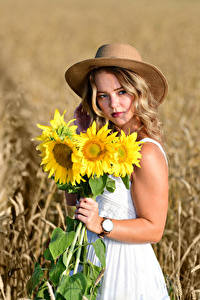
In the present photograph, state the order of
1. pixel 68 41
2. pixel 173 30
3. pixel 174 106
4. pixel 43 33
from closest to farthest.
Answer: pixel 174 106, pixel 68 41, pixel 43 33, pixel 173 30

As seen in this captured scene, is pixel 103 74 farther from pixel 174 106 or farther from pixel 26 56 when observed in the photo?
pixel 26 56

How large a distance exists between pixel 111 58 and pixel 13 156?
1902 mm

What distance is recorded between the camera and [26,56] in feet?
33.3

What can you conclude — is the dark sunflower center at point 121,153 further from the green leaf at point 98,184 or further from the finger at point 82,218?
the finger at point 82,218

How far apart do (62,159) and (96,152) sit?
4.2 inches

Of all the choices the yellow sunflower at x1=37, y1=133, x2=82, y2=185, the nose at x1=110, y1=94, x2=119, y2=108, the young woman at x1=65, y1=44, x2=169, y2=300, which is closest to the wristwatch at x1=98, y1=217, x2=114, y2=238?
the young woman at x1=65, y1=44, x2=169, y2=300

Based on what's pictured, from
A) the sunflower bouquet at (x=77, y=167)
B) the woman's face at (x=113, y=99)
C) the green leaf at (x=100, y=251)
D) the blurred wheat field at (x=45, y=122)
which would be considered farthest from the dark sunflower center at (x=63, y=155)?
the blurred wheat field at (x=45, y=122)

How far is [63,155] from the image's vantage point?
117cm

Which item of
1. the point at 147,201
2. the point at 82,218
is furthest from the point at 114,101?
the point at 82,218

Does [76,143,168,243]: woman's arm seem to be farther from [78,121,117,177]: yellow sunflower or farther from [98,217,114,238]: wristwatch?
[78,121,117,177]: yellow sunflower

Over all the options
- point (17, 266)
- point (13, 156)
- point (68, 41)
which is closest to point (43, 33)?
point (68, 41)

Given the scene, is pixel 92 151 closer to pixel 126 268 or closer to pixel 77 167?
pixel 77 167

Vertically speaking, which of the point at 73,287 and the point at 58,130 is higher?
the point at 58,130

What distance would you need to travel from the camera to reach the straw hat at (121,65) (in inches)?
58.9
